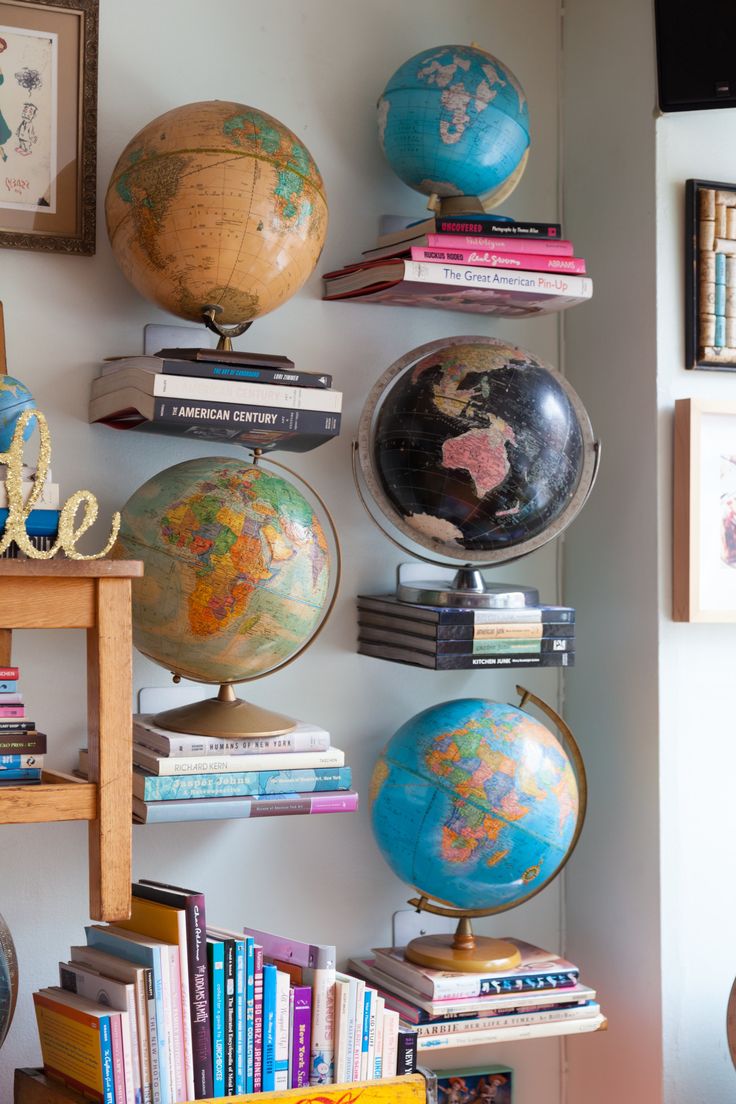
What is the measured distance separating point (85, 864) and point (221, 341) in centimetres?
93

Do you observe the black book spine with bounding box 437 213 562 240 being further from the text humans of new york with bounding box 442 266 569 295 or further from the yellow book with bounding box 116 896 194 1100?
the yellow book with bounding box 116 896 194 1100

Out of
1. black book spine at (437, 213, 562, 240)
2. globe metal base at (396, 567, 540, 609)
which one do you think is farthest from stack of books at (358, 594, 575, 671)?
black book spine at (437, 213, 562, 240)

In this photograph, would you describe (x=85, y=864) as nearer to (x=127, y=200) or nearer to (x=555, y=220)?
(x=127, y=200)

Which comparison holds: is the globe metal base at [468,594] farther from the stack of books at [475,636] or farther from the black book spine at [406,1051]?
the black book spine at [406,1051]

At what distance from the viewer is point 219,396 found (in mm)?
1970

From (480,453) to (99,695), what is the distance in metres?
0.75

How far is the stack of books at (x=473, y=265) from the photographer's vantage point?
216 cm

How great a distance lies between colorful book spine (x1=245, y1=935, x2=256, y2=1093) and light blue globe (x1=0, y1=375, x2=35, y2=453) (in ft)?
2.66

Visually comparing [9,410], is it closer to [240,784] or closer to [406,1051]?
[240,784]

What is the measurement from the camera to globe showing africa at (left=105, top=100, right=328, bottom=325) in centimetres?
193

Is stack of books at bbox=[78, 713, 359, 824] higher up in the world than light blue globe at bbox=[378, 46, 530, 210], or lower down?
lower down

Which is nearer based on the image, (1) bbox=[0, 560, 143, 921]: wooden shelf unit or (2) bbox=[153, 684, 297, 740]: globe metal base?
(1) bbox=[0, 560, 143, 921]: wooden shelf unit

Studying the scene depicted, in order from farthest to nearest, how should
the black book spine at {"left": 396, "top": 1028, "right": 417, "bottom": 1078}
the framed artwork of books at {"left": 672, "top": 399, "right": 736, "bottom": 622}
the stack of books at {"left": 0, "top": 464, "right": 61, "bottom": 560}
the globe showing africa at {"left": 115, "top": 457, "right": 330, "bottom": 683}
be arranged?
the framed artwork of books at {"left": 672, "top": 399, "right": 736, "bottom": 622}
the black book spine at {"left": 396, "top": 1028, "right": 417, "bottom": 1078}
the globe showing africa at {"left": 115, "top": 457, "right": 330, "bottom": 683}
the stack of books at {"left": 0, "top": 464, "right": 61, "bottom": 560}

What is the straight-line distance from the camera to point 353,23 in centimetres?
242
